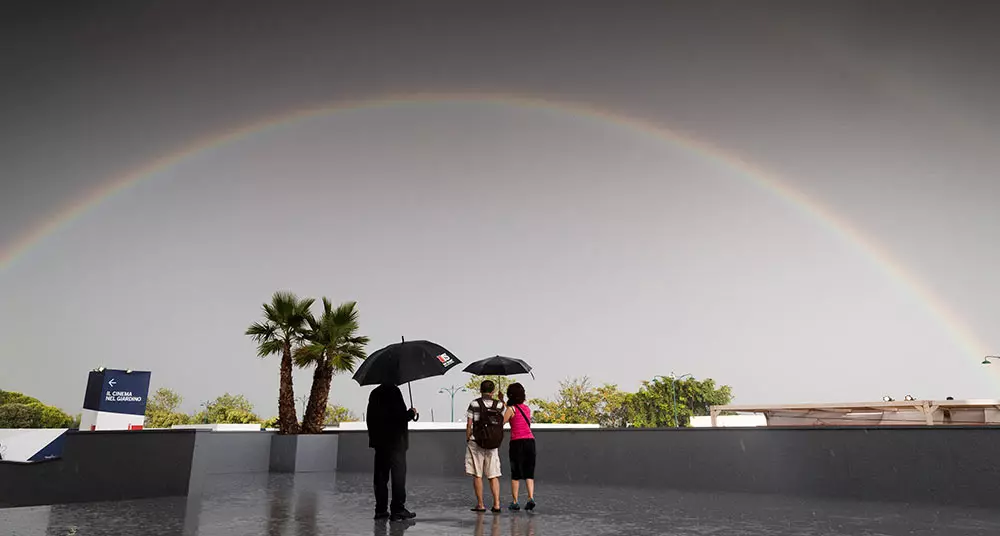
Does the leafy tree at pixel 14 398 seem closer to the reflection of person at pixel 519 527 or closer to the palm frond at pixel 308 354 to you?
the palm frond at pixel 308 354

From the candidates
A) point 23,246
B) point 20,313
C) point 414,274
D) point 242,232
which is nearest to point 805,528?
point 414,274

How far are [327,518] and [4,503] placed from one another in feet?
25.8

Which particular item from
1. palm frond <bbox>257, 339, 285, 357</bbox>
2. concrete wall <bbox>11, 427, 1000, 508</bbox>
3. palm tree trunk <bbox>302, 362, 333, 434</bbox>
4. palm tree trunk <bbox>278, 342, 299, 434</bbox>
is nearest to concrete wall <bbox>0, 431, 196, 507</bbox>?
concrete wall <bbox>11, 427, 1000, 508</bbox>

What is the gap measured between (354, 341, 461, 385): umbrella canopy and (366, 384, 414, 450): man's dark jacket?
160 millimetres

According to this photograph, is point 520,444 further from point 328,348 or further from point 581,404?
point 581,404

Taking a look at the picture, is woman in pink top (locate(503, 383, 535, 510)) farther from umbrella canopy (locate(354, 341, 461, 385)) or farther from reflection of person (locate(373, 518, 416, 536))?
reflection of person (locate(373, 518, 416, 536))

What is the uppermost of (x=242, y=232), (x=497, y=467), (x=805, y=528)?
(x=242, y=232)

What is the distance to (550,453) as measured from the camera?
525 inches

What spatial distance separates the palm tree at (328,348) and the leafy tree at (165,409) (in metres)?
75.3

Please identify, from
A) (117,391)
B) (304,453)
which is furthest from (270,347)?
(117,391)

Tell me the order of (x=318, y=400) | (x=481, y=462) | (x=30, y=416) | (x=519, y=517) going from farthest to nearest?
(x=30, y=416) < (x=318, y=400) < (x=481, y=462) < (x=519, y=517)

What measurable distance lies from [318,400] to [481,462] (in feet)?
43.8

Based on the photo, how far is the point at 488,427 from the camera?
770cm

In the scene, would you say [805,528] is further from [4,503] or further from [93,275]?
[93,275]
